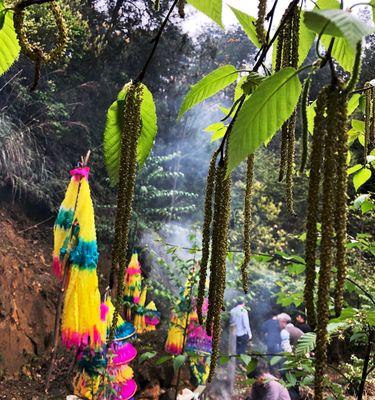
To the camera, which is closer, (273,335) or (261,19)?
(261,19)

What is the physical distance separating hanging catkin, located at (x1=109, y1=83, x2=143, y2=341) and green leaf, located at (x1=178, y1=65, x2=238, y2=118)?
0.12 meters

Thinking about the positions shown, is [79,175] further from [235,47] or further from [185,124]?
[235,47]

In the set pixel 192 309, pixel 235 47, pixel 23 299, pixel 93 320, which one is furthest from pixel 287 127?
pixel 235 47

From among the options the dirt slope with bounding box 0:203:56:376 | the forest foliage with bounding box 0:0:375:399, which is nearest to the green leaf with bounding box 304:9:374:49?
the forest foliage with bounding box 0:0:375:399

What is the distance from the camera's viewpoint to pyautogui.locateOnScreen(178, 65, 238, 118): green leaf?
1.63 feet

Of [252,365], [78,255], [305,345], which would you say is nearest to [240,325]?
[78,255]

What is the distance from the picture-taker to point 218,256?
0.43 m

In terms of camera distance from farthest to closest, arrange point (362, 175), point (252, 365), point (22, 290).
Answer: point (22, 290), point (252, 365), point (362, 175)

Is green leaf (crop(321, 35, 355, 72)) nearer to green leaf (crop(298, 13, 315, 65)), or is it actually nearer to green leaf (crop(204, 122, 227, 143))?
green leaf (crop(298, 13, 315, 65))

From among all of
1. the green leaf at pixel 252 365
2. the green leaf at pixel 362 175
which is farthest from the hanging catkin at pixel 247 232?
the green leaf at pixel 252 365

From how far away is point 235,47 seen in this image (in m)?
10.9

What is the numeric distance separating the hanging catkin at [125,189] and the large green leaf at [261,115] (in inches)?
3.6

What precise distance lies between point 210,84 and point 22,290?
12.8 ft

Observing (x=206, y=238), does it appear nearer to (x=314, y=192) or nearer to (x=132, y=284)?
(x=314, y=192)
